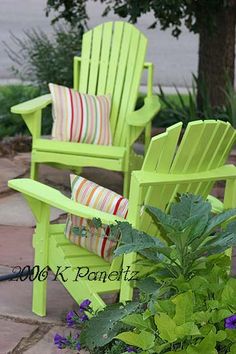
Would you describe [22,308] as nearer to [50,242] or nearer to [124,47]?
[50,242]

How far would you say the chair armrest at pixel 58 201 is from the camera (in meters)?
3.19

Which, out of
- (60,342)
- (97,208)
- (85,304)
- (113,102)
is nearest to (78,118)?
(113,102)

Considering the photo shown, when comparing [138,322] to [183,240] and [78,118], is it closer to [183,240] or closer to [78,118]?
[183,240]

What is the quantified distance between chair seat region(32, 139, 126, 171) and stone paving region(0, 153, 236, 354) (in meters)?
0.29

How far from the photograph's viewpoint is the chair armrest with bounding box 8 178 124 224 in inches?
126

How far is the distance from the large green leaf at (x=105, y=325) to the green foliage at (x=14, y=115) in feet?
14.4

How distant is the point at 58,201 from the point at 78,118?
255 centimetres

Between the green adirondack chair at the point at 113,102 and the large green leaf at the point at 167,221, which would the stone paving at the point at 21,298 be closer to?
the green adirondack chair at the point at 113,102

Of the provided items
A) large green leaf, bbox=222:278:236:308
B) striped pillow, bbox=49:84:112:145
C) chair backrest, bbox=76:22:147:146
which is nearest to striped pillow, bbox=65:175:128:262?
large green leaf, bbox=222:278:236:308

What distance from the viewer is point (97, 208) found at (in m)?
3.43

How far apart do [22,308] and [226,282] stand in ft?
3.86

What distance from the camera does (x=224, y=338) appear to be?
2.62 meters

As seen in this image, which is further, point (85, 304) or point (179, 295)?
point (85, 304)

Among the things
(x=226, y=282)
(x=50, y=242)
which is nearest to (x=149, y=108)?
(x=50, y=242)
